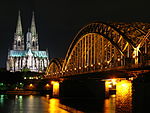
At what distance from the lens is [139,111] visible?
3950cm

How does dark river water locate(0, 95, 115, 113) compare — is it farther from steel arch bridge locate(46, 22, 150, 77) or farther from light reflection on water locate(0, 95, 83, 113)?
steel arch bridge locate(46, 22, 150, 77)

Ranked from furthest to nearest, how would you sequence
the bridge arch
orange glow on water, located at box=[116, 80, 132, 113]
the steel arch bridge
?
the bridge arch, the steel arch bridge, orange glow on water, located at box=[116, 80, 132, 113]

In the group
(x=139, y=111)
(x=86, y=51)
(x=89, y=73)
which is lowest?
→ (x=139, y=111)

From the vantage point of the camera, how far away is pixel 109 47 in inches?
2630

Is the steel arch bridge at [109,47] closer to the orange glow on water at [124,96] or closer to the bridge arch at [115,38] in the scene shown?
the bridge arch at [115,38]

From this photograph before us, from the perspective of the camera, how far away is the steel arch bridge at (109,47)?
4662 cm

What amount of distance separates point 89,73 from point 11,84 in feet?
308

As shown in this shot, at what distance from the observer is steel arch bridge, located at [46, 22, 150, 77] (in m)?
46.6

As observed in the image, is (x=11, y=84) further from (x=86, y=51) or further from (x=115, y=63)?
(x=115, y=63)

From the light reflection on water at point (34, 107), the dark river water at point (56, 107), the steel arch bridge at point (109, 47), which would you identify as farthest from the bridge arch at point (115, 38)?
the light reflection on water at point (34, 107)

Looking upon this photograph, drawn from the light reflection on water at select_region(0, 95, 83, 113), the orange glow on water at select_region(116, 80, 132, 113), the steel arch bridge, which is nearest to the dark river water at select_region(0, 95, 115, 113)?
the light reflection on water at select_region(0, 95, 83, 113)

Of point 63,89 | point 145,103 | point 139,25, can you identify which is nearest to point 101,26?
point 139,25

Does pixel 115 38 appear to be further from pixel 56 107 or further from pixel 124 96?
pixel 124 96

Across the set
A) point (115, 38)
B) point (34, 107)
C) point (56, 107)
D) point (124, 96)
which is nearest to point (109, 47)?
point (115, 38)
